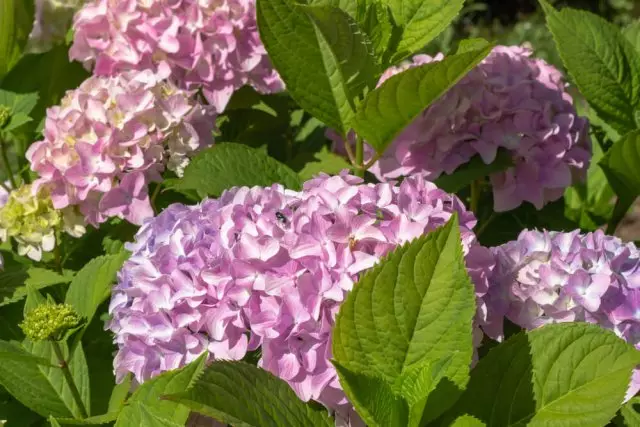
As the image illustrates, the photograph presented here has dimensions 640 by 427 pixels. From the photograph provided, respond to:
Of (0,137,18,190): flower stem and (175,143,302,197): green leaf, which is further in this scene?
(0,137,18,190): flower stem

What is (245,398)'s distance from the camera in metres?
0.87

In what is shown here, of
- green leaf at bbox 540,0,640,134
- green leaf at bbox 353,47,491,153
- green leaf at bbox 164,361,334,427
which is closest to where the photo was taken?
green leaf at bbox 164,361,334,427

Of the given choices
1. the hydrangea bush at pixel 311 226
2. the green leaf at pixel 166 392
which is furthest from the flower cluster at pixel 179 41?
the green leaf at pixel 166 392

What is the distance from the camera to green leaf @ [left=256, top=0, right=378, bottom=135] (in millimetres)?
1272

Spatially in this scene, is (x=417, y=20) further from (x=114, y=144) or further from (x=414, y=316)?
(x=414, y=316)

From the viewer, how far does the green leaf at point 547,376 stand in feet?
3.09

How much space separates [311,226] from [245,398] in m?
0.25

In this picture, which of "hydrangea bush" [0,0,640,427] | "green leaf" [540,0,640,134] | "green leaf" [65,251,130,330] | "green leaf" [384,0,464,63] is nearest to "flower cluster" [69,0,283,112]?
"hydrangea bush" [0,0,640,427]

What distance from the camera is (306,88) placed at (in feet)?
4.48

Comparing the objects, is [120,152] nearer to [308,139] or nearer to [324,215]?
[324,215]

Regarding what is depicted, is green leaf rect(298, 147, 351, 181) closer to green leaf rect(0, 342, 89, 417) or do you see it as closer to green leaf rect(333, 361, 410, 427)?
green leaf rect(0, 342, 89, 417)

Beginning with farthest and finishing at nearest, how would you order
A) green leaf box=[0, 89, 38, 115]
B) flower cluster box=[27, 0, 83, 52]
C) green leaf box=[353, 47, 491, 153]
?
flower cluster box=[27, 0, 83, 52] → green leaf box=[0, 89, 38, 115] → green leaf box=[353, 47, 491, 153]

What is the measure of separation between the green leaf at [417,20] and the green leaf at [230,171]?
0.88 ft

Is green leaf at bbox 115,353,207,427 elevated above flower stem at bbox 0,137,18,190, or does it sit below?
above
